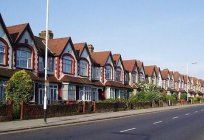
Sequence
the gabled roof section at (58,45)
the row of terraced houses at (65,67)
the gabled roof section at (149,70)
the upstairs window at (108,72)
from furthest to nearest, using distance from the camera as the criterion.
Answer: the gabled roof section at (149,70), the upstairs window at (108,72), the gabled roof section at (58,45), the row of terraced houses at (65,67)

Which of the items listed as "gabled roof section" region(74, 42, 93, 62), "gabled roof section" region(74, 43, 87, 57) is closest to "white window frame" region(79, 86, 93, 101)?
"gabled roof section" region(74, 42, 93, 62)

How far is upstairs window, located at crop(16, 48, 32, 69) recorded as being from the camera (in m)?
36.6

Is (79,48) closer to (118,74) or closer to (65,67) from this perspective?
(65,67)

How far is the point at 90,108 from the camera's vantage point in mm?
36500

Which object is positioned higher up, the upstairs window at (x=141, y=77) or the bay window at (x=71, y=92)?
the upstairs window at (x=141, y=77)

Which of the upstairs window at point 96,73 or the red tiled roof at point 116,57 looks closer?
the upstairs window at point 96,73

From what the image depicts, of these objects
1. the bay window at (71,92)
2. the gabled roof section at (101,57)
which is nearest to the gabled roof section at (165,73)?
the gabled roof section at (101,57)

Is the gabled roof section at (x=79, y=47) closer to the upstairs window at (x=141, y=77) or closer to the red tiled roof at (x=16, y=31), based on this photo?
the red tiled roof at (x=16, y=31)

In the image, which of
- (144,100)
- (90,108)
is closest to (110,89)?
(144,100)

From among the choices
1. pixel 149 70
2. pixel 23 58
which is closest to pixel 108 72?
pixel 23 58

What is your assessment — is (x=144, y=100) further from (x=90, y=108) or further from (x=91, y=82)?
(x=90, y=108)

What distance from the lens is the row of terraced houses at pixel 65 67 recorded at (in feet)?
117

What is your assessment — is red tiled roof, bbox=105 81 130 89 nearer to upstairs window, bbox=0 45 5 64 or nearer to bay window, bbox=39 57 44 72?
bay window, bbox=39 57 44 72

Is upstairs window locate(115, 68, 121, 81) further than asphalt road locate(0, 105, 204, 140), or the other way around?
upstairs window locate(115, 68, 121, 81)
